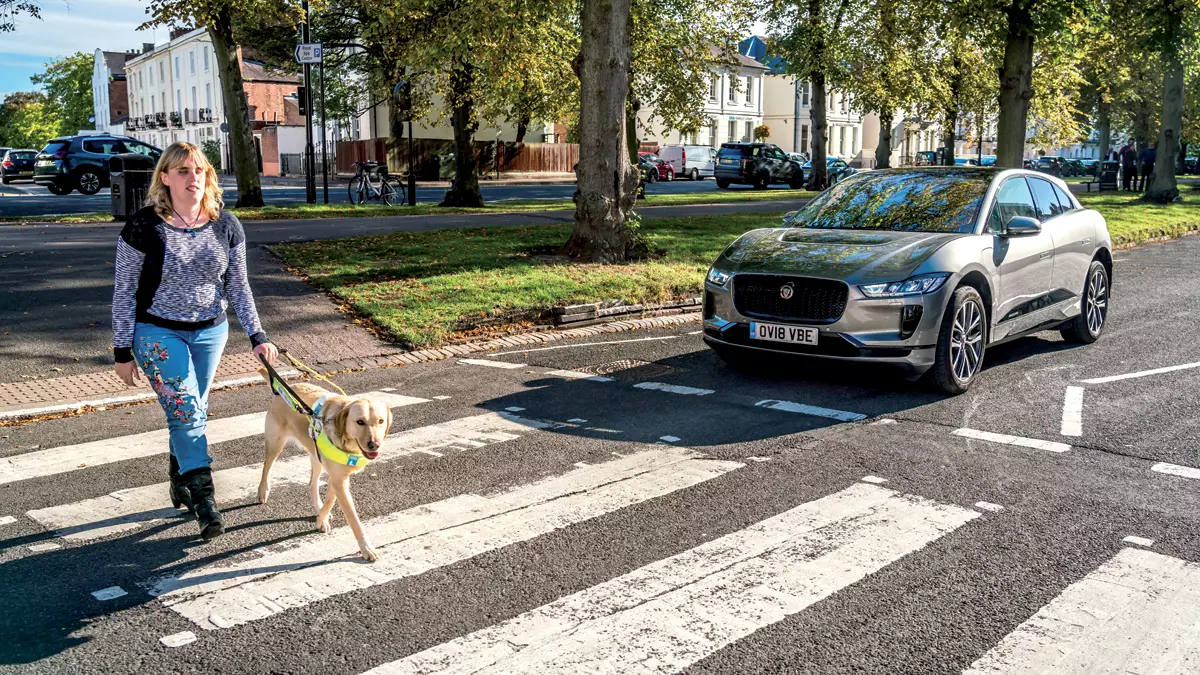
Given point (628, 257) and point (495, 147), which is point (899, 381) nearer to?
point (628, 257)

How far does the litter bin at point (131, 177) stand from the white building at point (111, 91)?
300 ft

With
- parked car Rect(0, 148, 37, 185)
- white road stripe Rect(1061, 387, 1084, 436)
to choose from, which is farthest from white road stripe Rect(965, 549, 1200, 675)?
parked car Rect(0, 148, 37, 185)

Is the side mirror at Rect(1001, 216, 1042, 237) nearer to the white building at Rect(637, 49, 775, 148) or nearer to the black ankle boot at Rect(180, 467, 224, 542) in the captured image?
the black ankle boot at Rect(180, 467, 224, 542)

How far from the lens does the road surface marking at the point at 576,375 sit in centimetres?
880

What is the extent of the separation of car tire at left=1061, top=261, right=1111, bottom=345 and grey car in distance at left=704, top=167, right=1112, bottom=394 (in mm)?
20

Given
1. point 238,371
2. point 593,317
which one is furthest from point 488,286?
point 238,371

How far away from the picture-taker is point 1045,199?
10039mm

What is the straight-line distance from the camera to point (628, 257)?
1483cm

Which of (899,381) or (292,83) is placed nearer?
(899,381)

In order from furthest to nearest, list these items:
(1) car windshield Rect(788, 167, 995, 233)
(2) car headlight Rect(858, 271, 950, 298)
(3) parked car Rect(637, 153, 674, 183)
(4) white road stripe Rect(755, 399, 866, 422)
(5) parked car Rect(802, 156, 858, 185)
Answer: (3) parked car Rect(637, 153, 674, 183) → (5) parked car Rect(802, 156, 858, 185) → (1) car windshield Rect(788, 167, 995, 233) → (2) car headlight Rect(858, 271, 950, 298) → (4) white road stripe Rect(755, 399, 866, 422)

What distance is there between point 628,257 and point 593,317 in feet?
10.2

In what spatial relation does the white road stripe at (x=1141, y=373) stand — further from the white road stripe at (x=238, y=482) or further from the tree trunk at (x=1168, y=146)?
the tree trunk at (x=1168, y=146)

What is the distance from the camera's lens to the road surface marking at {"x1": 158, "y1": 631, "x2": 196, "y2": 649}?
380 centimetres

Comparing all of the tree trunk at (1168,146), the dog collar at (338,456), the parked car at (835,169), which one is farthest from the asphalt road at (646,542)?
the parked car at (835,169)
